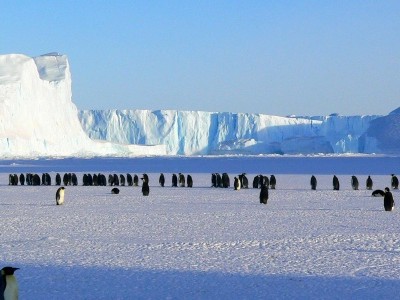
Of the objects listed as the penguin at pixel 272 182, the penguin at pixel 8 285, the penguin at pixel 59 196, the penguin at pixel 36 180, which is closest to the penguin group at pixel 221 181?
the penguin at pixel 272 182

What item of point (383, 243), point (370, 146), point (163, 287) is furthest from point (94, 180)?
point (370, 146)

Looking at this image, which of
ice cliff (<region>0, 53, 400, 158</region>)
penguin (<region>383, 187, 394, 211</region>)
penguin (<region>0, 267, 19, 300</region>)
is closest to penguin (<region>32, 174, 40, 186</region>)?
penguin (<region>383, 187, 394, 211</region>)

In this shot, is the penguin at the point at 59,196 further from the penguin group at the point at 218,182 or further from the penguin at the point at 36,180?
the penguin at the point at 36,180

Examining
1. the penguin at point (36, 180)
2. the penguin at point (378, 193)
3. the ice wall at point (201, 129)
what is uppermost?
the ice wall at point (201, 129)

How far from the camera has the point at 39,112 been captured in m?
69.3

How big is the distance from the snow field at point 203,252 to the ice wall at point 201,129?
72368 mm

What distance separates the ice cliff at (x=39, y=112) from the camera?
64.4m

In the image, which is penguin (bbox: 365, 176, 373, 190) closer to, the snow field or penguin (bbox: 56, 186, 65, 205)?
the snow field

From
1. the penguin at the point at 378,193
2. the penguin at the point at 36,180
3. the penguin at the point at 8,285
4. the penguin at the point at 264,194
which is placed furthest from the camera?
the penguin at the point at 36,180

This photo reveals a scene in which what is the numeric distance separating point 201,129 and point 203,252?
264ft

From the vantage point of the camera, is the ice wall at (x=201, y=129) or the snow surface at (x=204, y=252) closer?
the snow surface at (x=204, y=252)

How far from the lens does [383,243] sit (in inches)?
348

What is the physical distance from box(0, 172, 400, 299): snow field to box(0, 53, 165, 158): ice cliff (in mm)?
52226

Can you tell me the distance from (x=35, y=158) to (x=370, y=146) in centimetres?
3718
